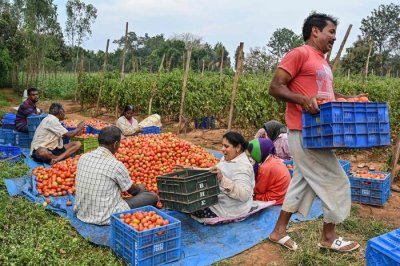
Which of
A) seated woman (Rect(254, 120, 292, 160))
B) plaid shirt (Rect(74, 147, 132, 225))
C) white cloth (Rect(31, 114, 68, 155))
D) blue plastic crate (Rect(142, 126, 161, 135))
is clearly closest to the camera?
plaid shirt (Rect(74, 147, 132, 225))

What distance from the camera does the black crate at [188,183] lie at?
13.6ft

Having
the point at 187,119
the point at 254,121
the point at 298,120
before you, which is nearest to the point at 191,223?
the point at 298,120

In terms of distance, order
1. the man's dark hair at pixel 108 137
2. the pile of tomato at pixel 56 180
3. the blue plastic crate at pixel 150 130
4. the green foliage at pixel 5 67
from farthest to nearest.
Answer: the green foliage at pixel 5 67 → the blue plastic crate at pixel 150 130 → the pile of tomato at pixel 56 180 → the man's dark hair at pixel 108 137

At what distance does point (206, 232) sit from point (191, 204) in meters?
0.69

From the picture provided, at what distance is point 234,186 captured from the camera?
15.0 feet

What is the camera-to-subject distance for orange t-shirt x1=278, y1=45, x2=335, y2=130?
11.6 ft

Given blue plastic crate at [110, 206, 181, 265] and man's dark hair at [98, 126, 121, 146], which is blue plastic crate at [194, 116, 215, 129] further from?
blue plastic crate at [110, 206, 181, 265]

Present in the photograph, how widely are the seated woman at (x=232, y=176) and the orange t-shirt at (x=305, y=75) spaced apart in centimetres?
106

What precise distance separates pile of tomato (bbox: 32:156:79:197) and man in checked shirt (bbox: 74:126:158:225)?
1.07 meters

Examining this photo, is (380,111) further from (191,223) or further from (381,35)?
(381,35)

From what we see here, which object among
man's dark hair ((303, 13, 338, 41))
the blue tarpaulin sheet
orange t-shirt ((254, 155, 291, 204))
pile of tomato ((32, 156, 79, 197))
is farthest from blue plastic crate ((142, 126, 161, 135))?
man's dark hair ((303, 13, 338, 41))

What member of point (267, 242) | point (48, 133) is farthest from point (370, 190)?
point (48, 133)

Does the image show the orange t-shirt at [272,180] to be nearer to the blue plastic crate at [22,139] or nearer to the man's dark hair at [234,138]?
the man's dark hair at [234,138]

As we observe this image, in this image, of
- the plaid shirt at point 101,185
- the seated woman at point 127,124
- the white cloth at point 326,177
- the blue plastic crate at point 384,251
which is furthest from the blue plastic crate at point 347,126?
the seated woman at point 127,124
